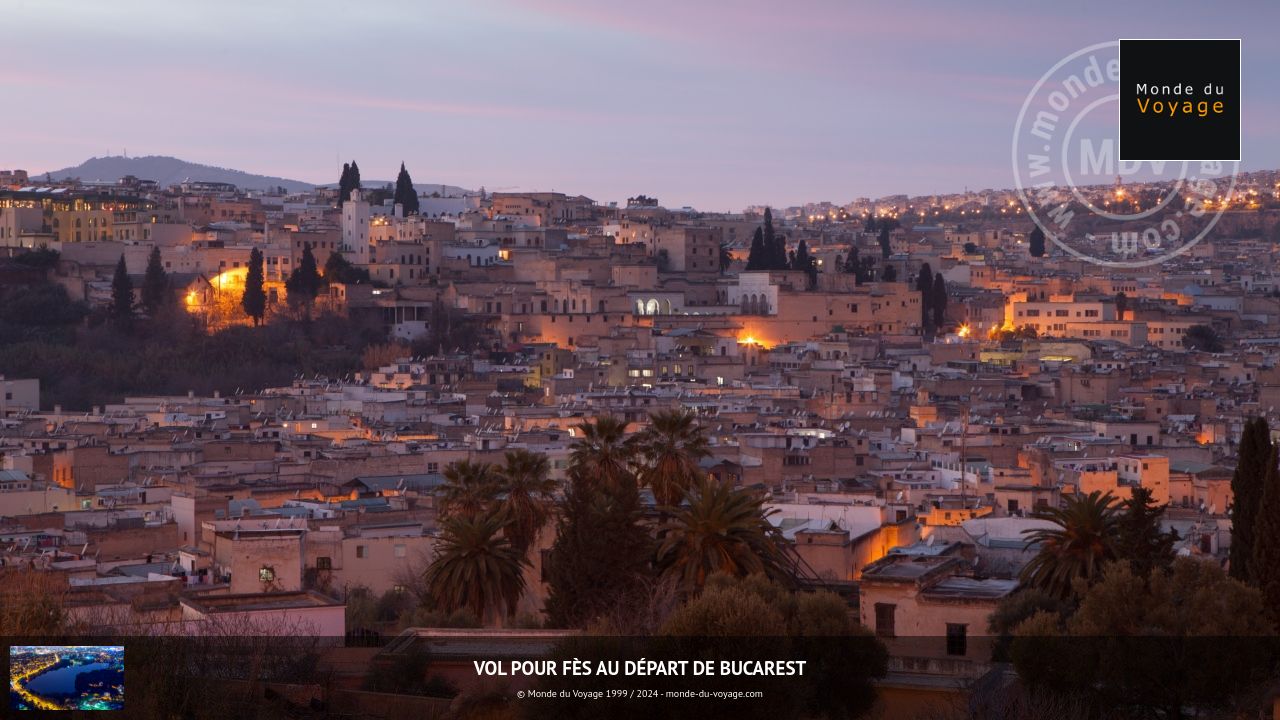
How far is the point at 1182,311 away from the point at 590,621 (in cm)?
4320

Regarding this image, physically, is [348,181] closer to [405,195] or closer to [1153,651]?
[405,195]

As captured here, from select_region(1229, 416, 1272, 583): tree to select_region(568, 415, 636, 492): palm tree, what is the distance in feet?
15.8

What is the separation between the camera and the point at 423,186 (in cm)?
11044

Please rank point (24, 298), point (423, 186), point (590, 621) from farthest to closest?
point (423, 186) < point (24, 298) < point (590, 621)

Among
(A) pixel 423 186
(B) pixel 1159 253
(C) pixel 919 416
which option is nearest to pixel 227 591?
(C) pixel 919 416

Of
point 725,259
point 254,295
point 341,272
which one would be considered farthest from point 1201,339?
point 254,295

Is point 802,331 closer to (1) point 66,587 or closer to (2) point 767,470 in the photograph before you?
(2) point 767,470

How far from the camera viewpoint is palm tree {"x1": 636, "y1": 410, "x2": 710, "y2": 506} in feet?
56.3

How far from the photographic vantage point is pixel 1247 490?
14000 mm

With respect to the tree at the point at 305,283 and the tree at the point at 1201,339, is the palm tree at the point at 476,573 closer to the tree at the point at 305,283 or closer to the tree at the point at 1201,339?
the tree at the point at 305,283

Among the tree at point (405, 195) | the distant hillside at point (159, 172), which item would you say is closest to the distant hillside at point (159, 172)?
the distant hillside at point (159, 172)

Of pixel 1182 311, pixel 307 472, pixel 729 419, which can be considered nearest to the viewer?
pixel 307 472

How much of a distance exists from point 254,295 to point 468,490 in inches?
1197

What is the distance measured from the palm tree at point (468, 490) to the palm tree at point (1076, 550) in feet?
15.2
